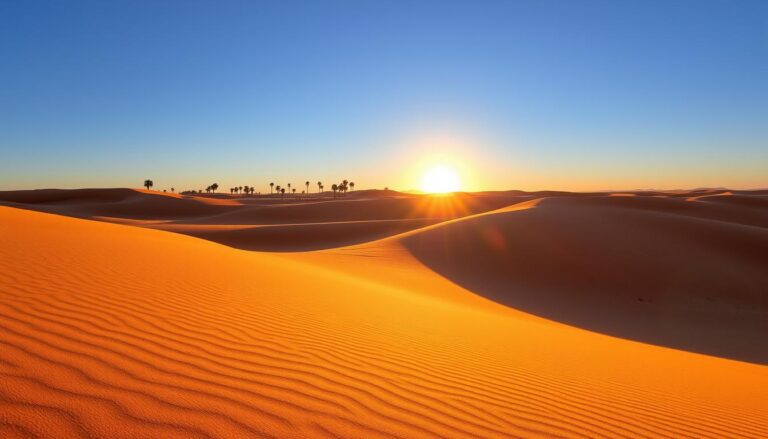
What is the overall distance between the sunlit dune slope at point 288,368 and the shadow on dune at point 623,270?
2.97m

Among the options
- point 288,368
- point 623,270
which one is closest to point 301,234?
point 623,270

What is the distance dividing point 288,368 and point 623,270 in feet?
45.1

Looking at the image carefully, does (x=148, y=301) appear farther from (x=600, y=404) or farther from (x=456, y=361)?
(x=600, y=404)

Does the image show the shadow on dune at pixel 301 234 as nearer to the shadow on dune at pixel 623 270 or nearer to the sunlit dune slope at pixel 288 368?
the shadow on dune at pixel 623 270

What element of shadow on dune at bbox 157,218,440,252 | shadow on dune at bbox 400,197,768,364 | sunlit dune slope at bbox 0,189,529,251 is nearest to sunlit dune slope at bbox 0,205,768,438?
shadow on dune at bbox 400,197,768,364

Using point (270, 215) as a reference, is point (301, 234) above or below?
below

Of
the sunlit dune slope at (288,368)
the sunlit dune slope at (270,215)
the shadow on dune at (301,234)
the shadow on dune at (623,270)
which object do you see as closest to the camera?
the sunlit dune slope at (288,368)

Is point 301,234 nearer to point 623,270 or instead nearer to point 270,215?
point 623,270

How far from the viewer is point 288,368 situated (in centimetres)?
326

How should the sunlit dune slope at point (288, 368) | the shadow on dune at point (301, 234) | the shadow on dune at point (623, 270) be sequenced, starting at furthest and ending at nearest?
the shadow on dune at point (301, 234) → the shadow on dune at point (623, 270) → the sunlit dune slope at point (288, 368)

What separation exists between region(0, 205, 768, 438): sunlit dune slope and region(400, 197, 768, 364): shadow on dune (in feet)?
9.76

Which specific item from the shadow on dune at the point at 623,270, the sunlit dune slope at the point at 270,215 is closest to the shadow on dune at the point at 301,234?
the sunlit dune slope at the point at 270,215

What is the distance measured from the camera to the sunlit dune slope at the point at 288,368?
2.38m

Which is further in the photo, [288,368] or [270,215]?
[270,215]
